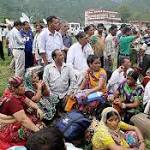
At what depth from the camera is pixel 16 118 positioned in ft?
14.7

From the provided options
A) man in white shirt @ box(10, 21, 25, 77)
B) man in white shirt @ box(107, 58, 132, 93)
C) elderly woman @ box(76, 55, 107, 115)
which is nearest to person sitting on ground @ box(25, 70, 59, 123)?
elderly woman @ box(76, 55, 107, 115)

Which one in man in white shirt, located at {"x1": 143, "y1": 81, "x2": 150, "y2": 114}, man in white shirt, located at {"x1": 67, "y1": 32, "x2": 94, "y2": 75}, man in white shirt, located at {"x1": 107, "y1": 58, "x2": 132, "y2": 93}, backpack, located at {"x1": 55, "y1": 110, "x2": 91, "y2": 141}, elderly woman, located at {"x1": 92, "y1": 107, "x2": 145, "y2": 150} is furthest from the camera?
man in white shirt, located at {"x1": 67, "y1": 32, "x2": 94, "y2": 75}

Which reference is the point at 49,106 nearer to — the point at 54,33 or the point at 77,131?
the point at 77,131

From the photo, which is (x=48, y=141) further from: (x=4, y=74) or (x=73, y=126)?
(x=4, y=74)

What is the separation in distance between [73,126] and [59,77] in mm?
1307

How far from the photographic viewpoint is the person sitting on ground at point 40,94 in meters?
5.54

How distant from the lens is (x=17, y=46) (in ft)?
29.7

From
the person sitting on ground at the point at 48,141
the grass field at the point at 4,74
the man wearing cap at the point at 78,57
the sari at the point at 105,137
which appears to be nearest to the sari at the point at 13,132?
the sari at the point at 105,137

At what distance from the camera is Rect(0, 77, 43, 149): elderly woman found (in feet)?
14.6

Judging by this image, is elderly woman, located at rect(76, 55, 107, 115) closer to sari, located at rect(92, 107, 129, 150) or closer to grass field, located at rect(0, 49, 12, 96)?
sari, located at rect(92, 107, 129, 150)

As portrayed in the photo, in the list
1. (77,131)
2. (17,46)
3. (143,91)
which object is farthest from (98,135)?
(17,46)

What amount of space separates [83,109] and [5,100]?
155 cm

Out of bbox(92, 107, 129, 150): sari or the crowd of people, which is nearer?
bbox(92, 107, 129, 150): sari

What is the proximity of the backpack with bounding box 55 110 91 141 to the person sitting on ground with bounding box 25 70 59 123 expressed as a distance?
56 cm
